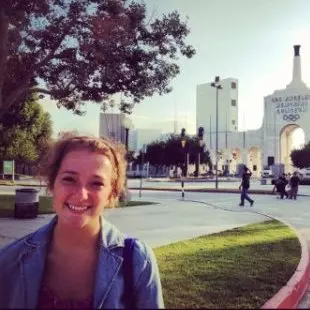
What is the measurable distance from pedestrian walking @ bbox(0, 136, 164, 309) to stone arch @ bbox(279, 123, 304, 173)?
351ft

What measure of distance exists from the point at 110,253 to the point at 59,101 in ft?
46.6

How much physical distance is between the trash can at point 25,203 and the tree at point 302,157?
76.6 meters

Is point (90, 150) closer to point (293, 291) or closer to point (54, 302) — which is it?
point (54, 302)

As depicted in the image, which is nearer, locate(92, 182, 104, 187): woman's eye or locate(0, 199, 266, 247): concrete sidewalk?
locate(92, 182, 104, 187): woman's eye

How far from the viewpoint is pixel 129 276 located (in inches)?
91.4

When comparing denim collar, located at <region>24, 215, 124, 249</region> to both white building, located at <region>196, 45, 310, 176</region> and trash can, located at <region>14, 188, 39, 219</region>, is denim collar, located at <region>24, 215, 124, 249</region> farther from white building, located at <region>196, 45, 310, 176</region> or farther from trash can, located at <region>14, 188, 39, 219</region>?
white building, located at <region>196, 45, 310, 176</region>

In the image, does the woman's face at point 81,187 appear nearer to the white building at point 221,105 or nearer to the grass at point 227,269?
the grass at point 227,269

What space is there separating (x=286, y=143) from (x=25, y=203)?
349 feet

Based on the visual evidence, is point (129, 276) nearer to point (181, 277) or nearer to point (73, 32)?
point (181, 277)

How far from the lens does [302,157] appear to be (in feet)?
280

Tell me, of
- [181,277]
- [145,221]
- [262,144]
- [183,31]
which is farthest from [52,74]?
[262,144]

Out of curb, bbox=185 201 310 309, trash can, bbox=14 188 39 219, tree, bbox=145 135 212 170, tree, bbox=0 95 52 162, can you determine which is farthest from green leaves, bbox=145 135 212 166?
curb, bbox=185 201 310 309

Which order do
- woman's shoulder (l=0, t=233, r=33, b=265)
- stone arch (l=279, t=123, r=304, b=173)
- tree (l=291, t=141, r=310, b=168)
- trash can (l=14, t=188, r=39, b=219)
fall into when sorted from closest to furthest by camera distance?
woman's shoulder (l=0, t=233, r=33, b=265), trash can (l=14, t=188, r=39, b=219), tree (l=291, t=141, r=310, b=168), stone arch (l=279, t=123, r=304, b=173)

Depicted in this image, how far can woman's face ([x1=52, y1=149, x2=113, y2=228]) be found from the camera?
94.0 inches
